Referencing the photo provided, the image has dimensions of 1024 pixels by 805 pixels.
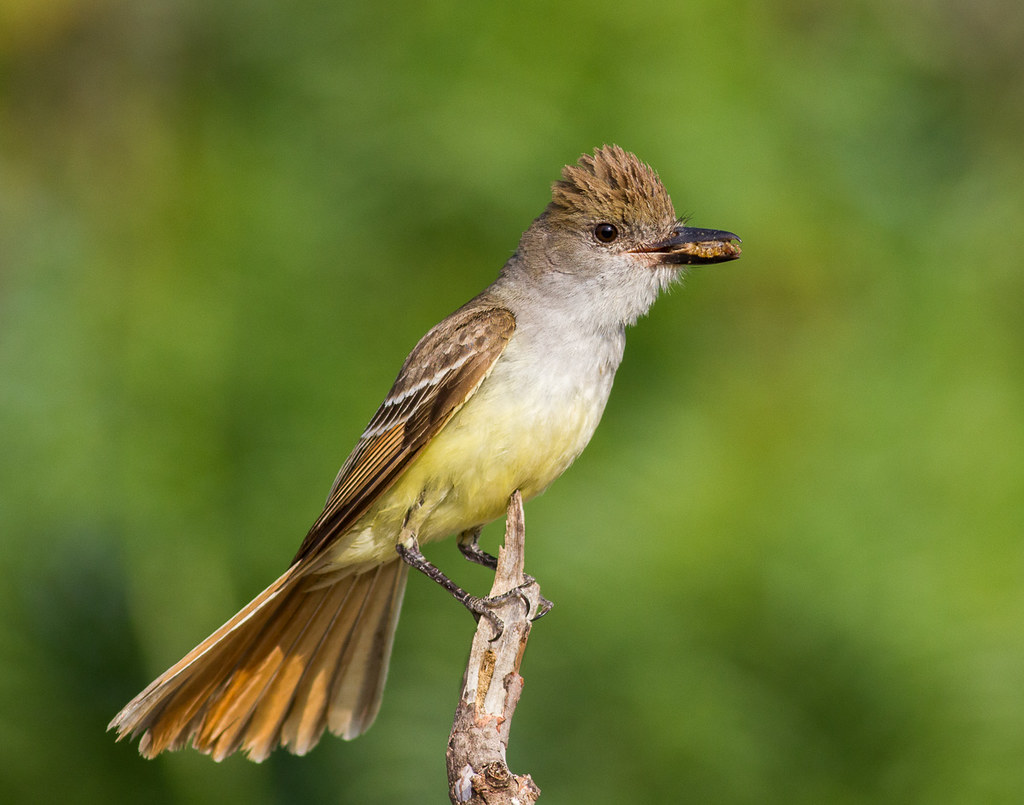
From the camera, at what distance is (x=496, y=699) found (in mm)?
3639

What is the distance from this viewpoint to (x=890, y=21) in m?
5.84

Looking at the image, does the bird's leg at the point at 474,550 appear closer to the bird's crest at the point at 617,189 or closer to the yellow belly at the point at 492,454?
the yellow belly at the point at 492,454

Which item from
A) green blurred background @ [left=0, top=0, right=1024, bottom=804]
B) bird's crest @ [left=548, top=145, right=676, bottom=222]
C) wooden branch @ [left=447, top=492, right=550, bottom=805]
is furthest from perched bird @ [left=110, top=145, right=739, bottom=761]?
green blurred background @ [left=0, top=0, right=1024, bottom=804]

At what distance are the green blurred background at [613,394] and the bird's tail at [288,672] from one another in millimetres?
296

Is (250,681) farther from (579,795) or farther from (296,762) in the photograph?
(579,795)

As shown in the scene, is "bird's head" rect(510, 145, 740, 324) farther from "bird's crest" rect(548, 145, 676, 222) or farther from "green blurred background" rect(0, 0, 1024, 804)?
"green blurred background" rect(0, 0, 1024, 804)

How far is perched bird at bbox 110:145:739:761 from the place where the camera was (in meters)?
4.20

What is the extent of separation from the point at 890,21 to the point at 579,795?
3.72 meters

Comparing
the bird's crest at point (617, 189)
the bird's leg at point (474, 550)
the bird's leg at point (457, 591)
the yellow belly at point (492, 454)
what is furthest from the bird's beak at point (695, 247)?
the bird's leg at point (457, 591)

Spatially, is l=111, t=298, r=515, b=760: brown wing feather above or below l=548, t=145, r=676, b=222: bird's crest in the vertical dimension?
below

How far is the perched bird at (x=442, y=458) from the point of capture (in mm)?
4203

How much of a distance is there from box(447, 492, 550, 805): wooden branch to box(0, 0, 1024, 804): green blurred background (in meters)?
0.87

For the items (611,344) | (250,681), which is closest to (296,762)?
(250,681)

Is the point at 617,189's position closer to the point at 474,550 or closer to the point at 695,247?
the point at 695,247
